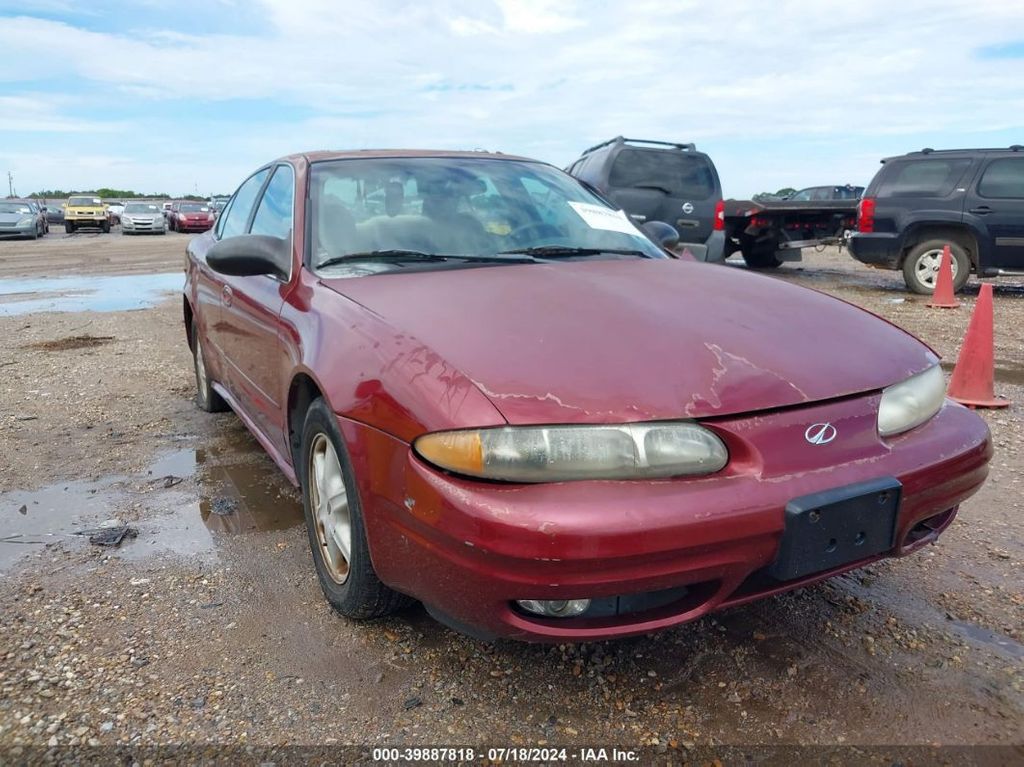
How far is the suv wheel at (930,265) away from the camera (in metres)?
10.2

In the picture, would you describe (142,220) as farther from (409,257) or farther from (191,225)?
(409,257)

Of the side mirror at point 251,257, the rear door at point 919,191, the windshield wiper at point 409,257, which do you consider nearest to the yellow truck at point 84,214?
the rear door at point 919,191

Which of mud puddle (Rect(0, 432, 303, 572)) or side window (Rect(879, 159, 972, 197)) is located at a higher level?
side window (Rect(879, 159, 972, 197))

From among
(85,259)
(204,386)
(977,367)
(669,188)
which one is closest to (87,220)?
(85,259)

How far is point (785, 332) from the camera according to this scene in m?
2.25

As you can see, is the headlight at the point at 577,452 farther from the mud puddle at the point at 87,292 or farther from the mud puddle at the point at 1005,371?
the mud puddle at the point at 87,292

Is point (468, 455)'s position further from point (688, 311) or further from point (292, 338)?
point (292, 338)

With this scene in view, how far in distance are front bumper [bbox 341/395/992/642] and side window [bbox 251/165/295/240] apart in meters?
1.42

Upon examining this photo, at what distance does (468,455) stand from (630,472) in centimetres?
37

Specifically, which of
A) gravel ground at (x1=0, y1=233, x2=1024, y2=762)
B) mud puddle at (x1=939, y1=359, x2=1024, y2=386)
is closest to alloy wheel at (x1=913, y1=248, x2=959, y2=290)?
mud puddle at (x1=939, y1=359, x2=1024, y2=386)

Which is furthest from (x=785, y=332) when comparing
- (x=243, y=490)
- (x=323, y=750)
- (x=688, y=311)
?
(x=243, y=490)

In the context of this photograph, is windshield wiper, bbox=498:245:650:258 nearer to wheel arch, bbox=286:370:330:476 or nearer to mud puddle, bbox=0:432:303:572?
wheel arch, bbox=286:370:330:476

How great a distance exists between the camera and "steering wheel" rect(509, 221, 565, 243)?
306 centimetres

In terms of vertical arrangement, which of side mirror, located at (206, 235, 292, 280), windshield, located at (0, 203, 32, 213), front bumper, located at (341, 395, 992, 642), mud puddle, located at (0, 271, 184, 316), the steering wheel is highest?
the steering wheel
